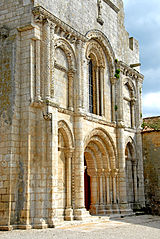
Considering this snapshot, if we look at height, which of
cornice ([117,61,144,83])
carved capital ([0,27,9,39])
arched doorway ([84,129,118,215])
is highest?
cornice ([117,61,144,83])

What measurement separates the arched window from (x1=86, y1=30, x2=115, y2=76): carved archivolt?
2.85 ft

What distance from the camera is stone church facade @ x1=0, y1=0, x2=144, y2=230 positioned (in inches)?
488

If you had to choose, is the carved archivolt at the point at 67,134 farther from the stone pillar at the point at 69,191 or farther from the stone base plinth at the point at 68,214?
the stone base plinth at the point at 68,214

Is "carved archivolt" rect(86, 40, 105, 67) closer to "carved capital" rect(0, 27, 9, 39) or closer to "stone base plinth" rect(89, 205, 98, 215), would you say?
"carved capital" rect(0, 27, 9, 39)

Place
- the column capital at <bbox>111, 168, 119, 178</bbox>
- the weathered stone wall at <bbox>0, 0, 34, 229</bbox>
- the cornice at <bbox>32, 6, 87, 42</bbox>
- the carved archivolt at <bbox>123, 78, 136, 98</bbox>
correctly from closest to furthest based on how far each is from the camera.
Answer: the weathered stone wall at <bbox>0, 0, 34, 229</bbox> < the cornice at <bbox>32, 6, 87, 42</bbox> < the column capital at <bbox>111, 168, 119, 178</bbox> < the carved archivolt at <bbox>123, 78, 136, 98</bbox>

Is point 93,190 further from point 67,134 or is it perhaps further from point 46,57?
point 46,57

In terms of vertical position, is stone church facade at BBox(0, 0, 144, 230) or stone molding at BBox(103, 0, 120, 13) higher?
stone molding at BBox(103, 0, 120, 13)

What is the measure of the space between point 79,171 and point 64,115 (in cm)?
235

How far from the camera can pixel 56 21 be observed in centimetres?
1421

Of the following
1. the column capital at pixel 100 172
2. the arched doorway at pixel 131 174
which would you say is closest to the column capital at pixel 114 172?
the column capital at pixel 100 172

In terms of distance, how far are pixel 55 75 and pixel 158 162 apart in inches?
370

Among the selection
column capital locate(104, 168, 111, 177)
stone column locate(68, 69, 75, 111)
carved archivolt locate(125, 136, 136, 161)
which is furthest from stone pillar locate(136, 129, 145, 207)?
stone column locate(68, 69, 75, 111)

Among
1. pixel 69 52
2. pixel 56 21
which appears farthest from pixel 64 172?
pixel 56 21

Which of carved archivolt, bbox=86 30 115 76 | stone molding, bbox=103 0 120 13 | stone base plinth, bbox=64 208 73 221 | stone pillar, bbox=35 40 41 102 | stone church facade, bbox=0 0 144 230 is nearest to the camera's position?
stone church facade, bbox=0 0 144 230
